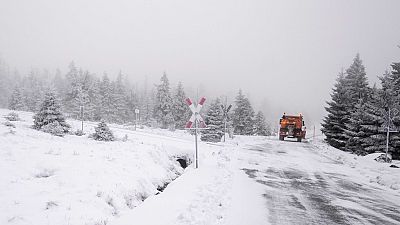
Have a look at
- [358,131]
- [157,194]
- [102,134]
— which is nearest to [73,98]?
[102,134]

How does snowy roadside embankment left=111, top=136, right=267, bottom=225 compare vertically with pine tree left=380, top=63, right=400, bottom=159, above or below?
below

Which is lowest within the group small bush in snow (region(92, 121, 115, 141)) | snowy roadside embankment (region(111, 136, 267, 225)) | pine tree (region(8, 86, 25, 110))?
snowy roadside embankment (region(111, 136, 267, 225))

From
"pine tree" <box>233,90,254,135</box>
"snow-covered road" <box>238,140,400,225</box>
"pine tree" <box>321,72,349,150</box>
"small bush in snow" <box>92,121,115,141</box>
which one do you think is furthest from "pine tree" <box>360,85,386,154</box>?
"pine tree" <box>233,90,254,135</box>

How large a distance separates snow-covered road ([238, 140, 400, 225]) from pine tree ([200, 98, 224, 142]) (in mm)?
25779

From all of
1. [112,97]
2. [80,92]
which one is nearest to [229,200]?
[80,92]

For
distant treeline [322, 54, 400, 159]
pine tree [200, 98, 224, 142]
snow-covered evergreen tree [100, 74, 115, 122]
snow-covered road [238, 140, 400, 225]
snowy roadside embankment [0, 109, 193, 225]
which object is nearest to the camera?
snowy roadside embankment [0, 109, 193, 225]

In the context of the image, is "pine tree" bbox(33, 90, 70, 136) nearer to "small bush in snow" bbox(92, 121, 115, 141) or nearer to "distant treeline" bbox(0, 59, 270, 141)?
"small bush in snow" bbox(92, 121, 115, 141)

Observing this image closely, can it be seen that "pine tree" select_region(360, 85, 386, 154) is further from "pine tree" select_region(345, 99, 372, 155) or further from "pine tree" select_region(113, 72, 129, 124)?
"pine tree" select_region(113, 72, 129, 124)

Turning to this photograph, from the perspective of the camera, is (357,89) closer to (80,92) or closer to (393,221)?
(393,221)

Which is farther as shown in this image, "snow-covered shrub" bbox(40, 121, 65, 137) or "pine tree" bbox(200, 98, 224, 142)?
"pine tree" bbox(200, 98, 224, 142)

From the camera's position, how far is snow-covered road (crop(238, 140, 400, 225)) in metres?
6.42

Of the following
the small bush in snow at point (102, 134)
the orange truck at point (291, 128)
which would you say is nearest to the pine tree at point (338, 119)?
the orange truck at point (291, 128)

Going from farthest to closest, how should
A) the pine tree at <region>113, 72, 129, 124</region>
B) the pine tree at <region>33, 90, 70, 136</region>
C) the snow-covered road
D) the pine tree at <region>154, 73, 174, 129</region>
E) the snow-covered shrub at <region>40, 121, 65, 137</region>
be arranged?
1. the pine tree at <region>113, 72, 129, 124</region>
2. the pine tree at <region>154, 73, 174, 129</region>
3. the pine tree at <region>33, 90, 70, 136</region>
4. the snow-covered shrub at <region>40, 121, 65, 137</region>
5. the snow-covered road

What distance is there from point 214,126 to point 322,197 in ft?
102
